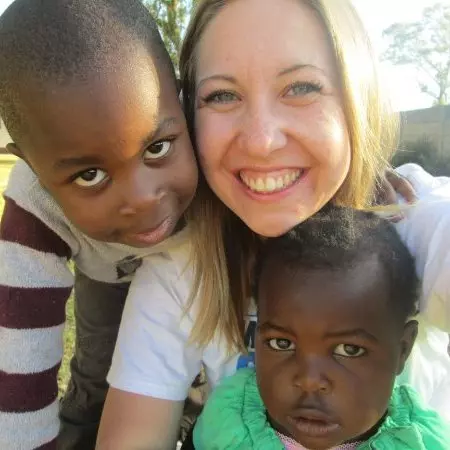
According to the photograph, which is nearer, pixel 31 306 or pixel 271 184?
pixel 271 184

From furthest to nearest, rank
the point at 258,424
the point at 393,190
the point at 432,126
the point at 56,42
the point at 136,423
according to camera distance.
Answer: the point at 432,126 < the point at 393,190 < the point at 136,423 < the point at 258,424 < the point at 56,42

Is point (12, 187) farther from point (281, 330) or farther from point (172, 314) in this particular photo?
point (281, 330)

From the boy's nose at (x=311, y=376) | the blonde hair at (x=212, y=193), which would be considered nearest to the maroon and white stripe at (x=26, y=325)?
the blonde hair at (x=212, y=193)

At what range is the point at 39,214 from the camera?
1.83 metres

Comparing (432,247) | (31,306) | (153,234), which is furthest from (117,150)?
(432,247)

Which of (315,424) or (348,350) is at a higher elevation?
(348,350)

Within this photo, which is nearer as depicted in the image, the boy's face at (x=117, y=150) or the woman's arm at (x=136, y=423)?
the boy's face at (x=117, y=150)

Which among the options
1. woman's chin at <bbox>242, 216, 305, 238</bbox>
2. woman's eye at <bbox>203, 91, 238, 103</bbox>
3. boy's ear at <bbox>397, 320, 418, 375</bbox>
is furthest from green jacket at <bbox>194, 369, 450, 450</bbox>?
woman's eye at <bbox>203, 91, 238, 103</bbox>

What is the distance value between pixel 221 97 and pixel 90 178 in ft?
1.38

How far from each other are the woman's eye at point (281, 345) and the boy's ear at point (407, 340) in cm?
29

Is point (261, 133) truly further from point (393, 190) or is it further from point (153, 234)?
point (393, 190)

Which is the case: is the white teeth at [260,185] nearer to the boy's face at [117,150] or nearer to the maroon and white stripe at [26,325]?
the boy's face at [117,150]

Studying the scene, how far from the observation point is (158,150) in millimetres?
1611

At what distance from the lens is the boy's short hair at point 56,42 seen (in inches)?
56.9
